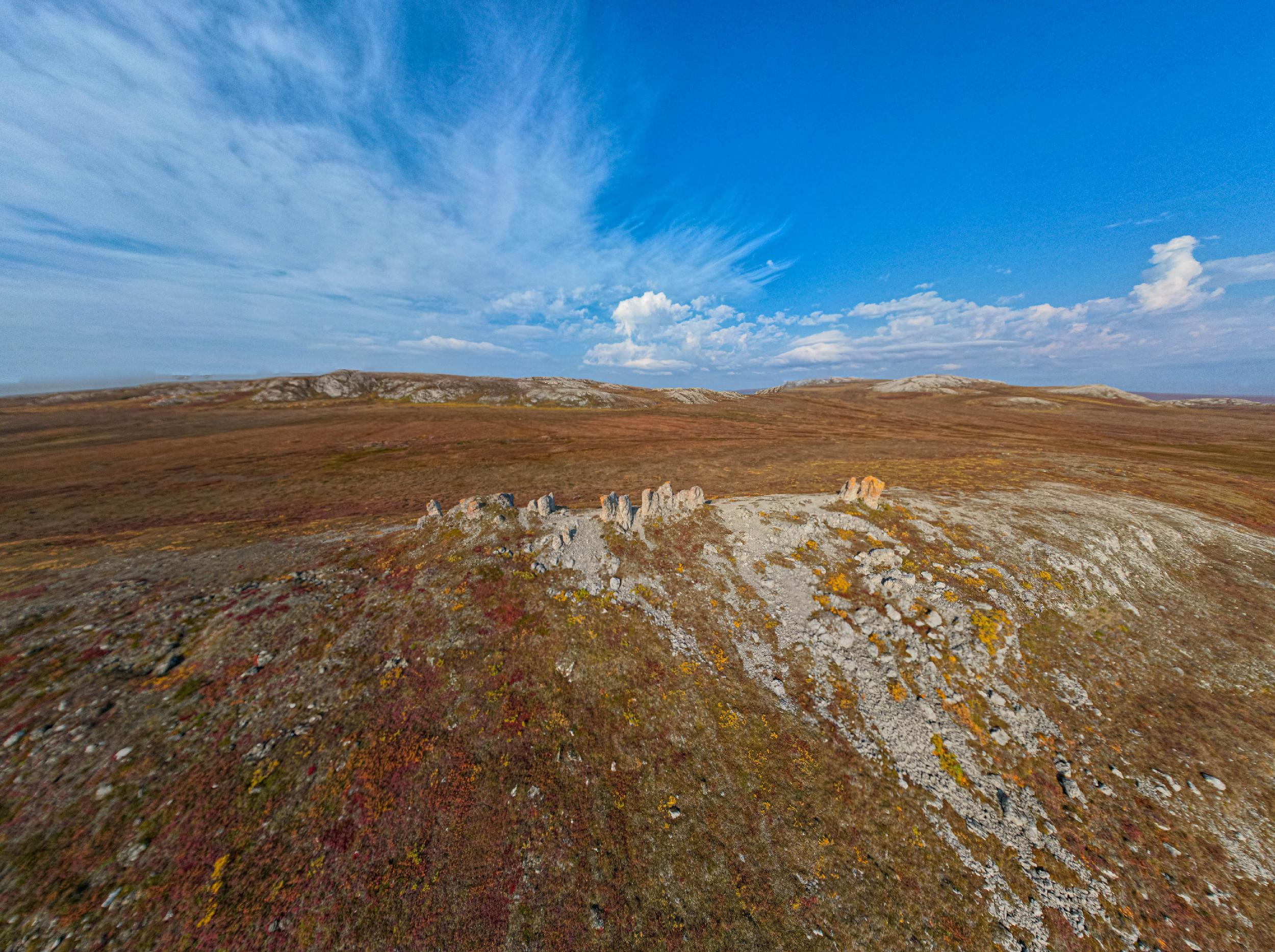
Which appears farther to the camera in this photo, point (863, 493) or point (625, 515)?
point (863, 493)

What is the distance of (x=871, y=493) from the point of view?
70.8 ft

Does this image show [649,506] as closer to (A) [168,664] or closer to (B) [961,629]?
(B) [961,629]

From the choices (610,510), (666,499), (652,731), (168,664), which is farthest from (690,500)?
(168,664)

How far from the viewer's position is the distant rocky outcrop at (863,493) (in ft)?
70.3

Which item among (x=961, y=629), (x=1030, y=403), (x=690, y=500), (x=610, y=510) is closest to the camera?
(x=961, y=629)

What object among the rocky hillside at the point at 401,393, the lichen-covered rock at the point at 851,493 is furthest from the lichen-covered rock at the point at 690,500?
the rocky hillside at the point at 401,393

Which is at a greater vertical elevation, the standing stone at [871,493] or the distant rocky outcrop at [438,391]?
the distant rocky outcrop at [438,391]

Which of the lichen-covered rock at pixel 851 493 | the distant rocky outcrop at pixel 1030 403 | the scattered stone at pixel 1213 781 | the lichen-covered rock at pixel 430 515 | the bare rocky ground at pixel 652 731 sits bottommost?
the scattered stone at pixel 1213 781

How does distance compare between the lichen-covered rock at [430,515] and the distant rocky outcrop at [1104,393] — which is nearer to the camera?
the lichen-covered rock at [430,515]

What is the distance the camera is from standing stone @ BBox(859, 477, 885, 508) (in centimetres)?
2138

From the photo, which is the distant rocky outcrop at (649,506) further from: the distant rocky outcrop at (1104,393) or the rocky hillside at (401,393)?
the distant rocky outcrop at (1104,393)

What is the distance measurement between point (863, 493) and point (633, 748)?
17444mm

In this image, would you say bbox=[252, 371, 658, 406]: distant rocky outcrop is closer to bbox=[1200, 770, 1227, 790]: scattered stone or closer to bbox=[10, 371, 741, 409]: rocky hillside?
bbox=[10, 371, 741, 409]: rocky hillside

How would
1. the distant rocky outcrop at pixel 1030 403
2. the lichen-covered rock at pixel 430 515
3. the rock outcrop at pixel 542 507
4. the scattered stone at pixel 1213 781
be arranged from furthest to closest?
the distant rocky outcrop at pixel 1030 403 → the rock outcrop at pixel 542 507 → the lichen-covered rock at pixel 430 515 → the scattered stone at pixel 1213 781
